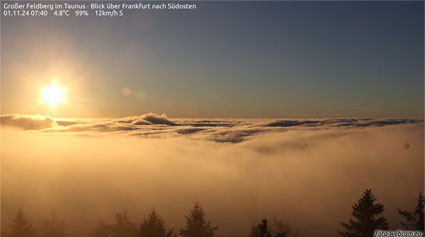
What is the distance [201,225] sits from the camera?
28.8m

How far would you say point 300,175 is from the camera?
180m

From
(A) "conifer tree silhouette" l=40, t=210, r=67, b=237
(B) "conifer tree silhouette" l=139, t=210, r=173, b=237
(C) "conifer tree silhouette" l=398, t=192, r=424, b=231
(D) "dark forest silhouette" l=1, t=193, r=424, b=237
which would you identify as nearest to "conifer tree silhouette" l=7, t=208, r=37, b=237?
(D) "dark forest silhouette" l=1, t=193, r=424, b=237

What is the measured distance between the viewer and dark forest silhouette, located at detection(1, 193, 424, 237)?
2195 cm

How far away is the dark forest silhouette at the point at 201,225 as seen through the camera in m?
22.0

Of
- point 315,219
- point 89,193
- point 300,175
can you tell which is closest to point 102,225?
point 315,219

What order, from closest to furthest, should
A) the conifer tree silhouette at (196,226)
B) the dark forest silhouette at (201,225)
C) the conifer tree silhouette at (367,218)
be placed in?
1. the dark forest silhouette at (201,225)
2. the conifer tree silhouette at (367,218)
3. the conifer tree silhouette at (196,226)

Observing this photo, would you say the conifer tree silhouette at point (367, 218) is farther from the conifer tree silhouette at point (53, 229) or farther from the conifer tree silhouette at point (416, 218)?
the conifer tree silhouette at point (53, 229)

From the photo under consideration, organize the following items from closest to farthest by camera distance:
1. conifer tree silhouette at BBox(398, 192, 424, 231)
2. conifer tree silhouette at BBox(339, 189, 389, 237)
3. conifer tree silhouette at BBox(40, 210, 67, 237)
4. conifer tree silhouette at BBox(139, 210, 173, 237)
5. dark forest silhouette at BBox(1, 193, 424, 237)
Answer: conifer tree silhouette at BBox(398, 192, 424, 231) → dark forest silhouette at BBox(1, 193, 424, 237) → conifer tree silhouette at BBox(339, 189, 389, 237) → conifer tree silhouette at BBox(139, 210, 173, 237) → conifer tree silhouette at BBox(40, 210, 67, 237)

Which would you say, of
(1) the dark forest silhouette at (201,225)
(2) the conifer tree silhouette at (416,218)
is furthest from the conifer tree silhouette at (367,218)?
(2) the conifer tree silhouette at (416,218)

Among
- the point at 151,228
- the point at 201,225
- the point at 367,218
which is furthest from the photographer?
the point at 201,225

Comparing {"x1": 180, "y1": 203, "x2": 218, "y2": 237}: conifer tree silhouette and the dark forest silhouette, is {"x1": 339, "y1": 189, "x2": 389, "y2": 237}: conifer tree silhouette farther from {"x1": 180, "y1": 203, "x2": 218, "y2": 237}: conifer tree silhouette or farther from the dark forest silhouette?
{"x1": 180, "y1": 203, "x2": 218, "y2": 237}: conifer tree silhouette

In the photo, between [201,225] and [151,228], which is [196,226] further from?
[151,228]

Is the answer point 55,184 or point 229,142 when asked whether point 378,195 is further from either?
point 55,184

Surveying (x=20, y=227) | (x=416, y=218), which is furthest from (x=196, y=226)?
(x=20, y=227)
